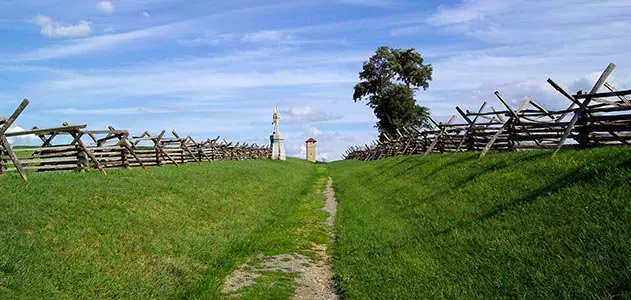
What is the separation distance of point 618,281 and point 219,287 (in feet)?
19.6

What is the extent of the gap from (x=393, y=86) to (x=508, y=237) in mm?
52803

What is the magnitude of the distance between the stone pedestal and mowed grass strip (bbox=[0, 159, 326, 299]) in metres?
35.6

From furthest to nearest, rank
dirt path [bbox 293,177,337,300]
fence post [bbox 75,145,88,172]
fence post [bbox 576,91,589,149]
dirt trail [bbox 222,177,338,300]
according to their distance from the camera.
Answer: fence post [bbox 75,145,88,172]
fence post [bbox 576,91,589,149]
dirt trail [bbox 222,177,338,300]
dirt path [bbox 293,177,337,300]

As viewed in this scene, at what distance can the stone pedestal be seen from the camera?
5416cm

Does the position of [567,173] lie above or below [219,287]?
above

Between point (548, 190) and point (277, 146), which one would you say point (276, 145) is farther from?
point (548, 190)

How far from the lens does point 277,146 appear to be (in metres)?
54.5

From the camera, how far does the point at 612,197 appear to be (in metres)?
8.16

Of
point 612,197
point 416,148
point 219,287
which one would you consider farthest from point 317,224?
point 416,148

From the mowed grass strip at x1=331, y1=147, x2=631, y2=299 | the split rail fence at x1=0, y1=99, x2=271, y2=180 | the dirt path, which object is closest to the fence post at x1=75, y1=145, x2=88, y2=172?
the split rail fence at x1=0, y1=99, x2=271, y2=180

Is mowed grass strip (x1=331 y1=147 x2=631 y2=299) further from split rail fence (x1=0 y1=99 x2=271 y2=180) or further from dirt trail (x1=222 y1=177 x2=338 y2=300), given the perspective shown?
split rail fence (x1=0 y1=99 x2=271 y2=180)

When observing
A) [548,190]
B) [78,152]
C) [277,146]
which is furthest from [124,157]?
[277,146]

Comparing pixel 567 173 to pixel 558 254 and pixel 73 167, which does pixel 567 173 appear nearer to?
pixel 558 254

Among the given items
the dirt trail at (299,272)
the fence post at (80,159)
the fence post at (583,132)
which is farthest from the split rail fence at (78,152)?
the fence post at (583,132)
